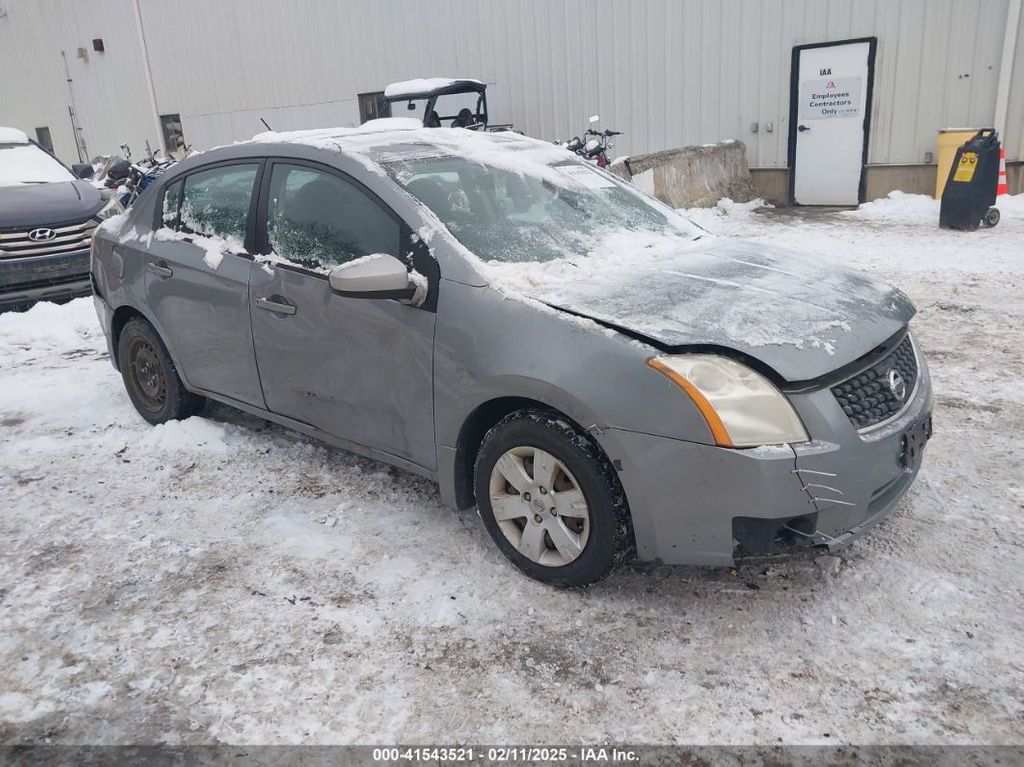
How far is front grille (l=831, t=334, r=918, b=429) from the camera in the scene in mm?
2615

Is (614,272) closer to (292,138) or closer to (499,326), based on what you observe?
(499,326)

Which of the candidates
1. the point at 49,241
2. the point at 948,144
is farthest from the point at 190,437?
the point at 948,144

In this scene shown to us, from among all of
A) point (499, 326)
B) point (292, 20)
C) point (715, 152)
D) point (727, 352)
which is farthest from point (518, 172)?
point (292, 20)

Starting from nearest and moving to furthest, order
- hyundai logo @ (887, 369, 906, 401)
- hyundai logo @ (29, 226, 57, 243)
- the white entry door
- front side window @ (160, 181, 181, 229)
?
1. hyundai logo @ (887, 369, 906, 401)
2. front side window @ (160, 181, 181, 229)
3. hyundai logo @ (29, 226, 57, 243)
4. the white entry door

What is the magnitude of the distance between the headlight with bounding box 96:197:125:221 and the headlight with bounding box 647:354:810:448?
754cm

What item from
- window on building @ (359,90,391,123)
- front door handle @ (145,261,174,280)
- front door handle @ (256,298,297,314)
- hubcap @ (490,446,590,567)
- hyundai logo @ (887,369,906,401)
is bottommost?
hubcap @ (490,446,590,567)

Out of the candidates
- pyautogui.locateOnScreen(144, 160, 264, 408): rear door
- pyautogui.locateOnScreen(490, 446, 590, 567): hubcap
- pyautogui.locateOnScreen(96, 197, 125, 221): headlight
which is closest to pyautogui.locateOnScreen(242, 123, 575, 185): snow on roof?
pyautogui.locateOnScreen(144, 160, 264, 408): rear door

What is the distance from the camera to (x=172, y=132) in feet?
76.8

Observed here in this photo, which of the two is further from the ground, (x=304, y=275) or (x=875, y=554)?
(x=304, y=275)

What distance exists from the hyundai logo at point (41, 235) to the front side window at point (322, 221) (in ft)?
16.7

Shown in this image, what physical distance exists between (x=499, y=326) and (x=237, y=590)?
4.70 feet

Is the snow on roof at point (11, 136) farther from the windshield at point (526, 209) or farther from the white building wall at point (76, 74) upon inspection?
the white building wall at point (76, 74)

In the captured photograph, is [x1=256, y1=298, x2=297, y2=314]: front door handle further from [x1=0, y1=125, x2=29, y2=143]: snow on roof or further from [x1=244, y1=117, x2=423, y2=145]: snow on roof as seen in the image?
[x1=0, y1=125, x2=29, y2=143]: snow on roof

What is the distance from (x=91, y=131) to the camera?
25.8 m
